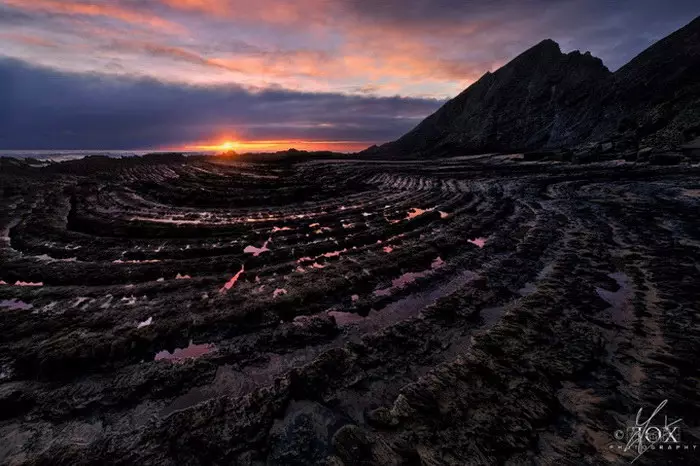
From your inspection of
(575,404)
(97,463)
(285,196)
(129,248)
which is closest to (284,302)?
(97,463)

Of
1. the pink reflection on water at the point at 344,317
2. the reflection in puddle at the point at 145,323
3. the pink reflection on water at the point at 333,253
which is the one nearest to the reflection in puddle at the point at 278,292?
the pink reflection on water at the point at 344,317

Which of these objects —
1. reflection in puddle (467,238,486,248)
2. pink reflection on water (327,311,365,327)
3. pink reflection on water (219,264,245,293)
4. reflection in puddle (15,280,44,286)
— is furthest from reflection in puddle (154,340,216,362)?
reflection in puddle (467,238,486,248)

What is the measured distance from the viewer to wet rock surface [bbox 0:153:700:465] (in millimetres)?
4430

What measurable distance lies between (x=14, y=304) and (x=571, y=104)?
88886 mm

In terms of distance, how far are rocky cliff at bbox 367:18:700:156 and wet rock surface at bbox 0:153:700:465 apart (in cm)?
4390

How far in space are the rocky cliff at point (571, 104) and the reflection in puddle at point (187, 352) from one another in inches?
2054

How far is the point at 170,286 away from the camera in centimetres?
918

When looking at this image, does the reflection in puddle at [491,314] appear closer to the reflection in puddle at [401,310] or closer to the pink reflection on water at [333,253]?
the reflection in puddle at [401,310]

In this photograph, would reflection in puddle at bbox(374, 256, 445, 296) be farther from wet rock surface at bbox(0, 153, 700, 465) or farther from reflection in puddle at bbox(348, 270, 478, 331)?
reflection in puddle at bbox(348, 270, 478, 331)

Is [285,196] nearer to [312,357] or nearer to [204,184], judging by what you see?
[204,184]

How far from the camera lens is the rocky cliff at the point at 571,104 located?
45.6m

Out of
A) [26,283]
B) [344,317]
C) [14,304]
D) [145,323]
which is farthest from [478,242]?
[26,283]

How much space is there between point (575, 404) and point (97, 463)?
6.79 metres

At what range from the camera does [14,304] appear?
8438 mm
